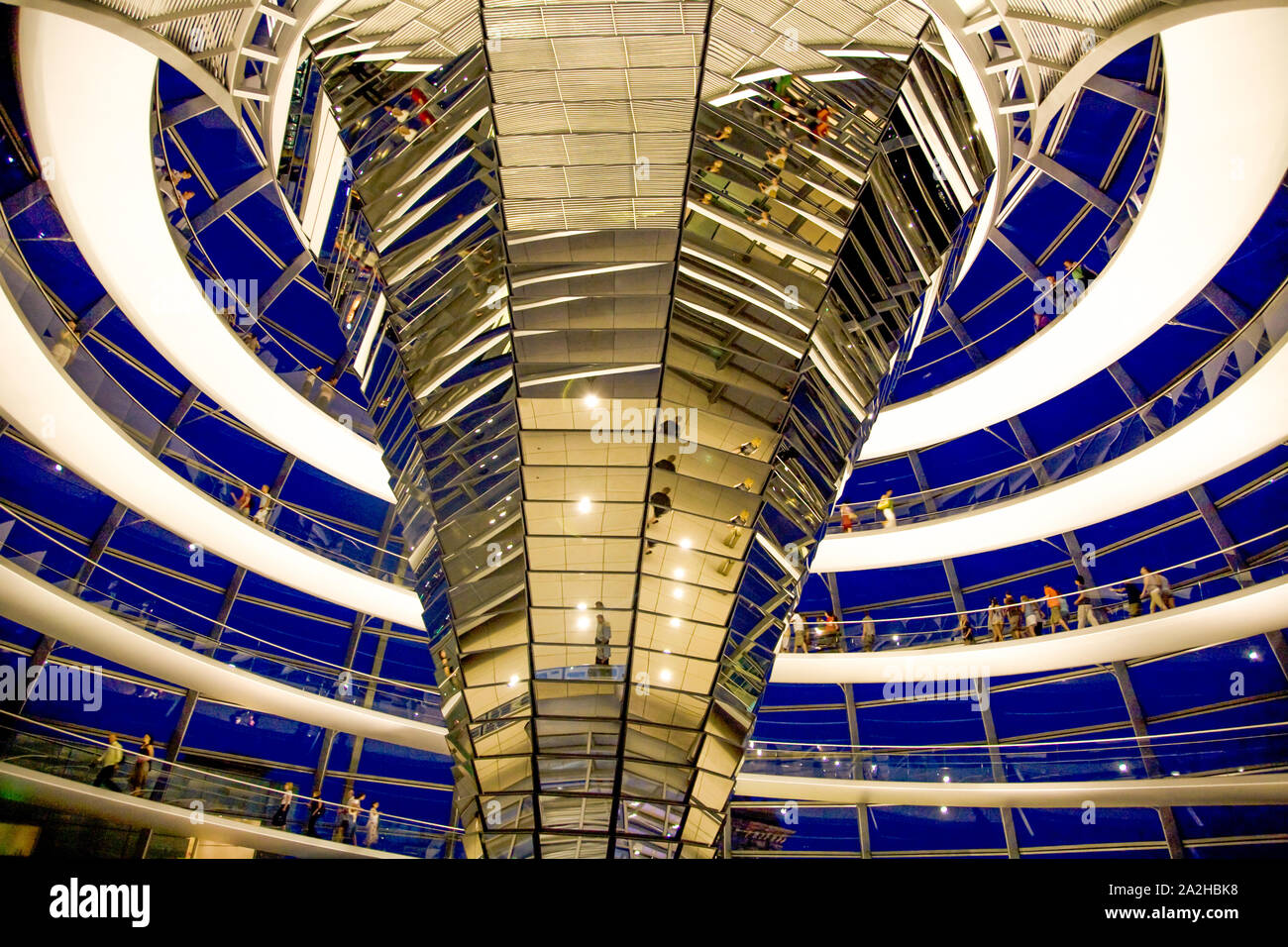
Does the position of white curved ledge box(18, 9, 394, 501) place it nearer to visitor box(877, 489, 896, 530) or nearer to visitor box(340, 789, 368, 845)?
visitor box(340, 789, 368, 845)

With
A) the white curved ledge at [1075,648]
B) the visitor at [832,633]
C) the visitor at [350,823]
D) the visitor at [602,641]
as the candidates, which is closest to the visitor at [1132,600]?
the white curved ledge at [1075,648]

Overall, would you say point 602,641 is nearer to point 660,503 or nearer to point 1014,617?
point 660,503

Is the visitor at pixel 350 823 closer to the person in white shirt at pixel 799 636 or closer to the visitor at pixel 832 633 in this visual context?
the person in white shirt at pixel 799 636

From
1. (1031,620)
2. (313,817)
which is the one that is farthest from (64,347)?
(1031,620)

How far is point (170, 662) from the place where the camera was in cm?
1717

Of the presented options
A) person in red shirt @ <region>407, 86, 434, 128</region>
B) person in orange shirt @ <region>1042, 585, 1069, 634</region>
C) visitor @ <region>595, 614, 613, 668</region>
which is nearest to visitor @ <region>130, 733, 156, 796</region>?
visitor @ <region>595, 614, 613, 668</region>

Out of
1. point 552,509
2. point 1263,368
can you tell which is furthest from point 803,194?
point 1263,368

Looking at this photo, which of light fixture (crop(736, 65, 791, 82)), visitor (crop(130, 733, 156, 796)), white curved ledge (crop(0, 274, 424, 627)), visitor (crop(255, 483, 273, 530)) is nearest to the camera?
light fixture (crop(736, 65, 791, 82))

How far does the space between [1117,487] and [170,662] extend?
16.4 metres

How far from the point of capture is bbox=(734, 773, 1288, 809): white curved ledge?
14430 millimetres

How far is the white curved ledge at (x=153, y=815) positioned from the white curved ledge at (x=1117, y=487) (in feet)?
35.7

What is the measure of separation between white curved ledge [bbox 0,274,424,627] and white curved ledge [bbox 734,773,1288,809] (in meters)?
8.10

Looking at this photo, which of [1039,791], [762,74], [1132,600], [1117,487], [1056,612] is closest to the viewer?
[762,74]

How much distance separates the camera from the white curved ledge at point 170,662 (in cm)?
1512
